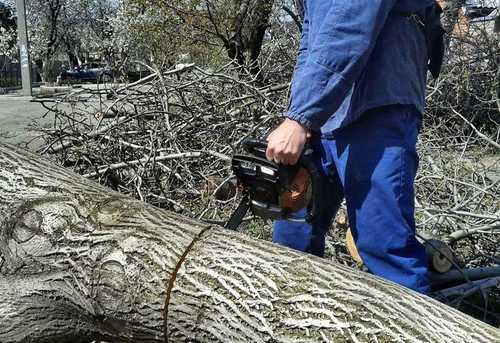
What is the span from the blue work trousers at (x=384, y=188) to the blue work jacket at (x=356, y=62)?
58mm

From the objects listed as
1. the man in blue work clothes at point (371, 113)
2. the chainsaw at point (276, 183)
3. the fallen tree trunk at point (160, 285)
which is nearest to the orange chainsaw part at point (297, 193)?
the chainsaw at point (276, 183)

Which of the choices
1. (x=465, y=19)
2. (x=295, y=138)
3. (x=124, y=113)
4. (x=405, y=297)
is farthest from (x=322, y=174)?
(x=465, y=19)

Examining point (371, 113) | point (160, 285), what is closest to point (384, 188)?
point (371, 113)

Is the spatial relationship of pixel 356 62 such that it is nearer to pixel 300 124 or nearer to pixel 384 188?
pixel 300 124

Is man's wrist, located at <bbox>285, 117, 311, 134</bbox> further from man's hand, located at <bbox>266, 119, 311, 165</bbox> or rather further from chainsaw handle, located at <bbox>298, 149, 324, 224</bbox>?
chainsaw handle, located at <bbox>298, 149, 324, 224</bbox>

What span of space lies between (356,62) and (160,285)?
98 cm

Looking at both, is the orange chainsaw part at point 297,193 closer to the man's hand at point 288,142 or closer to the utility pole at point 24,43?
the man's hand at point 288,142

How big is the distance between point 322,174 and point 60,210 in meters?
1.02

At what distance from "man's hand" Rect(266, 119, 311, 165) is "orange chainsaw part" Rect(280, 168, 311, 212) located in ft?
0.46

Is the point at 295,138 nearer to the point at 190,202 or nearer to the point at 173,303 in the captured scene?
the point at 173,303

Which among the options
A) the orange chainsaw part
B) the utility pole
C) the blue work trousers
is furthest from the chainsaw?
the utility pole

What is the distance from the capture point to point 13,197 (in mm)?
2137

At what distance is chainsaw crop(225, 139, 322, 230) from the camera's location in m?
2.29

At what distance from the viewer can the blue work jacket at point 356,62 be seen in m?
2.09
